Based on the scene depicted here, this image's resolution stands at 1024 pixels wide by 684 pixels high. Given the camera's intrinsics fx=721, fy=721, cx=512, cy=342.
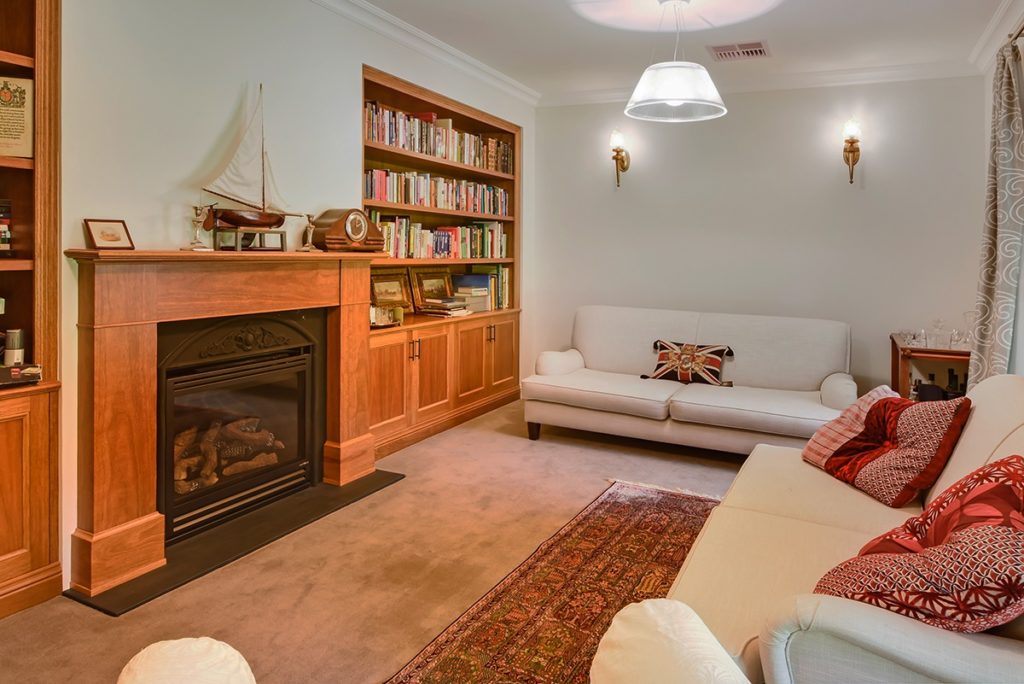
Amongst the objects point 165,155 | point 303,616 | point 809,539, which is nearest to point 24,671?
point 303,616

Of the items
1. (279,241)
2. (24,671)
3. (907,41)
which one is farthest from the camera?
(907,41)

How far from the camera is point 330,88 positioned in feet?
12.3

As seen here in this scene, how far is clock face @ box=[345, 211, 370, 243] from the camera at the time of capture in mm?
3646

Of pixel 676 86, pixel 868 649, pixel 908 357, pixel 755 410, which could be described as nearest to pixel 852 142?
pixel 908 357

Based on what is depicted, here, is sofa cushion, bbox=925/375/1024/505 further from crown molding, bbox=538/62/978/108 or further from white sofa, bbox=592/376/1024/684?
crown molding, bbox=538/62/978/108

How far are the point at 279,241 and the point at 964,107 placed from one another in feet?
14.1

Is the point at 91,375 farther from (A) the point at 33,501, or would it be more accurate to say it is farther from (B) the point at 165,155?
(B) the point at 165,155

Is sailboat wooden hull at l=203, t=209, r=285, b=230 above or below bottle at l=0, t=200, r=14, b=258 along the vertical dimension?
above

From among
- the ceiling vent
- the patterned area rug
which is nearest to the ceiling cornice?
the ceiling vent

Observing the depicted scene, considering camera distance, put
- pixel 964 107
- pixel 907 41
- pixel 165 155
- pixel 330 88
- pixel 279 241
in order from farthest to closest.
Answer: pixel 964 107 → pixel 907 41 → pixel 330 88 → pixel 279 241 → pixel 165 155

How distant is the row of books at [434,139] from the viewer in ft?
14.0

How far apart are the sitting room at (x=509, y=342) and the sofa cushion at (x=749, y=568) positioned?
11 millimetres

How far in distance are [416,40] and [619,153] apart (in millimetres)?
1881

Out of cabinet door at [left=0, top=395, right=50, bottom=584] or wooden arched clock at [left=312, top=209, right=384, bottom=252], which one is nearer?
cabinet door at [left=0, top=395, right=50, bottom=584]
